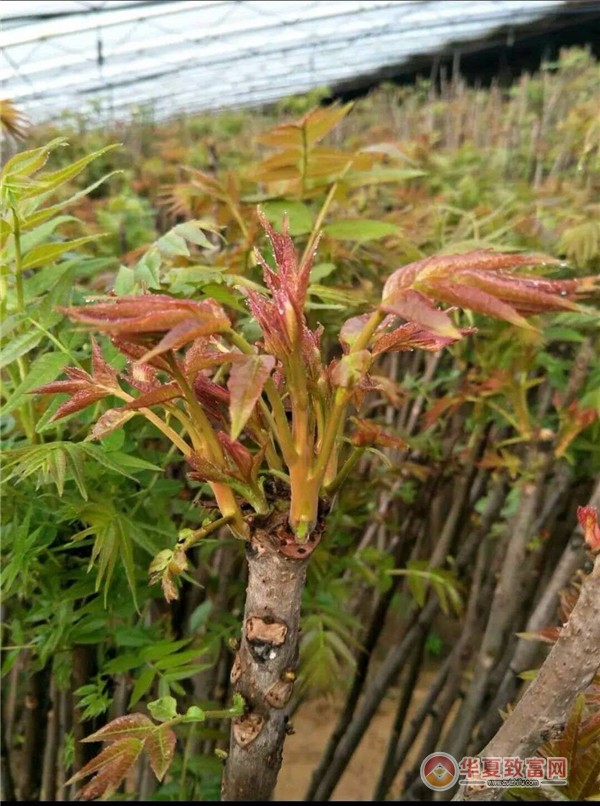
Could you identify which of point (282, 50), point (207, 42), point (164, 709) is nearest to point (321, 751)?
point (164, 709)

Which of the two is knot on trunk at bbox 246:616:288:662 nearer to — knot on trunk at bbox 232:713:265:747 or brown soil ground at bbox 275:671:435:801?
knot on trunk at bbox 232:713:265:747

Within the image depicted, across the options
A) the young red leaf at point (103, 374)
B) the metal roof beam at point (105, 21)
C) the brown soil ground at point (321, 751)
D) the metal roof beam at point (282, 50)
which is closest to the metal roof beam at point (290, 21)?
the metal roof beam at point (282, 50)

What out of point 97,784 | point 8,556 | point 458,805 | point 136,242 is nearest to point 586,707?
point 458,805

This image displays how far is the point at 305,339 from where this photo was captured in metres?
0.44

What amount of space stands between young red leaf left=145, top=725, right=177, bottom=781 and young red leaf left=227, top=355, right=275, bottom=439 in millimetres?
252

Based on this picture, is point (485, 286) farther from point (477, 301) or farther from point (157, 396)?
point (157, 396)

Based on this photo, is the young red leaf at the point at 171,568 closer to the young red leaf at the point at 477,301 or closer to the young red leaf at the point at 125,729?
the young red leaf at the point at 125,729

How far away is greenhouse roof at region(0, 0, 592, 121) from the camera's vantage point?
17.2 ft

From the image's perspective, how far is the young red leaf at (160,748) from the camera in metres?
0.47

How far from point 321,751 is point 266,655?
1.38 m

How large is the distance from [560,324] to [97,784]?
2.57 feet

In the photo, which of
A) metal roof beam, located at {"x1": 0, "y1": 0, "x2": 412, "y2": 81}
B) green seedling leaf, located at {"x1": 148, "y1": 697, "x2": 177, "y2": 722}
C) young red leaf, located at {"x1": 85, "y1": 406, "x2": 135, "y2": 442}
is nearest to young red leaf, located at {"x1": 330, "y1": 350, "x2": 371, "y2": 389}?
young red leaf, located at {"x1": 85, "y1": 406, "x2": 135, "y2": 442}

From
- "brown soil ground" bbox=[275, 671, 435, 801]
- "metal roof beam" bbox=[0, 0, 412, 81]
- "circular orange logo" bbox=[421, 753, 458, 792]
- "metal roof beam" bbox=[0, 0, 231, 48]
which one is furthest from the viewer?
"metal roof beam" bbox=[0, 0, 412, 81]

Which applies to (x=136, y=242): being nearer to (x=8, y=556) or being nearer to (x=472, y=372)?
(x=472, y=372)
